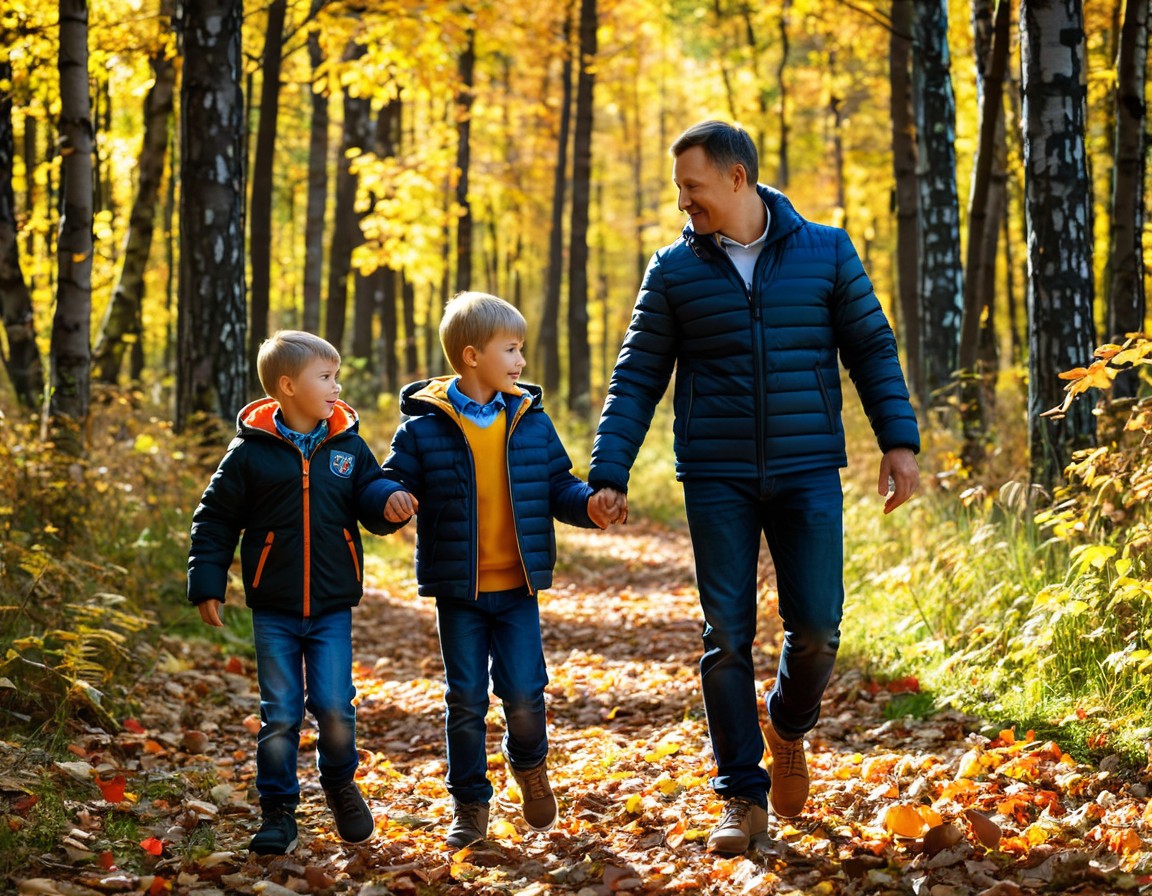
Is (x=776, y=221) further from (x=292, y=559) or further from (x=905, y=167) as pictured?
(x=905, y=167)

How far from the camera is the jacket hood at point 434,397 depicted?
428cm

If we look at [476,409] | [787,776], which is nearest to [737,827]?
[787,776]

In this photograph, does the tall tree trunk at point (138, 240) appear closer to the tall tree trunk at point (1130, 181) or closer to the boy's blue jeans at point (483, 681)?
the boy's blue jeans at point (483, 681)

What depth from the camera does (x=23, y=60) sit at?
923 centimetres

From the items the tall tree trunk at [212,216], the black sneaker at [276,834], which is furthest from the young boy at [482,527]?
the tall tree trunk at [212,216]

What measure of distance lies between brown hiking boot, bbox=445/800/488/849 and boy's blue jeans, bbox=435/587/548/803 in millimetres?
30

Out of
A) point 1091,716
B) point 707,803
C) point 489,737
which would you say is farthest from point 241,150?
point 1091,716

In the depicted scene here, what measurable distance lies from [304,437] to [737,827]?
6.85 feet

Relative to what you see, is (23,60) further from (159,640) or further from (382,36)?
(159,640)

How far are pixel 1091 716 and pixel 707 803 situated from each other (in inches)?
63.2

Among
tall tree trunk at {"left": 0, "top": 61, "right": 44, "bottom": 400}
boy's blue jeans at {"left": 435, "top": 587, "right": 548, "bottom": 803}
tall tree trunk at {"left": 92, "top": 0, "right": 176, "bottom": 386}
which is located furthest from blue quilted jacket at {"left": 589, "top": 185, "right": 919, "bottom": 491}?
tall tree trunk at {"left": 92, "top": 0, "right": 176, "bottom": 386}

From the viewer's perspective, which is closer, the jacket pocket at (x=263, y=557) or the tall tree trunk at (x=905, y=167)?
the jacket pocket at (x=263, y=557)

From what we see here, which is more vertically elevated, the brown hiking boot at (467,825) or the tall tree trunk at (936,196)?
the tall tree trunk at (936,196)

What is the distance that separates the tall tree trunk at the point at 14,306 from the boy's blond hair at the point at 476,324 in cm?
758
